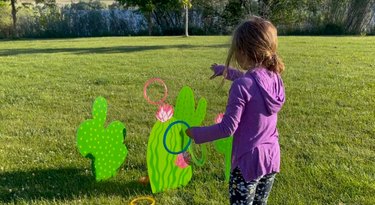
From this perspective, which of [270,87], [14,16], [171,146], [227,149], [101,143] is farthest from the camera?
[14,16]

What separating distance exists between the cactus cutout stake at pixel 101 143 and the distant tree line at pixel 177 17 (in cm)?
1884

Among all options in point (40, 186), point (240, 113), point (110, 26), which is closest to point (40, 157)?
point (40, 186)

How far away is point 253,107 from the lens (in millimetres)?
A: 2150

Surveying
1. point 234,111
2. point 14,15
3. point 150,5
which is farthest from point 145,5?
point 234,111

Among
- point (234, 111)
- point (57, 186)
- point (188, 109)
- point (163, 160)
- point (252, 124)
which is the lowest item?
point (57, 186)

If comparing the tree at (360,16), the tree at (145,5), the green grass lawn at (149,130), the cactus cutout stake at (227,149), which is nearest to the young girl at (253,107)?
the green grass lawn at (149,130)

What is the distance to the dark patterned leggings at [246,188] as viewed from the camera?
2355 millimetres

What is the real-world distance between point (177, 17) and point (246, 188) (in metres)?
25.9

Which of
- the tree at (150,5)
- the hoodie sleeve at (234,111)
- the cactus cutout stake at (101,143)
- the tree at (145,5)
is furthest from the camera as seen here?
the tree at (150,5)

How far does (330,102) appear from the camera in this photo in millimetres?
6051

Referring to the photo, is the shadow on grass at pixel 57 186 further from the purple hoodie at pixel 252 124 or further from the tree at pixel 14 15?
the tree at pixel 14 15

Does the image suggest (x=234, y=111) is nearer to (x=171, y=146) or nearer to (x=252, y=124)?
(x=252, y=124)

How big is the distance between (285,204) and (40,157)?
2.42 metres

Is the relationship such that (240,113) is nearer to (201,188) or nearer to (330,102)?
(201,188)
